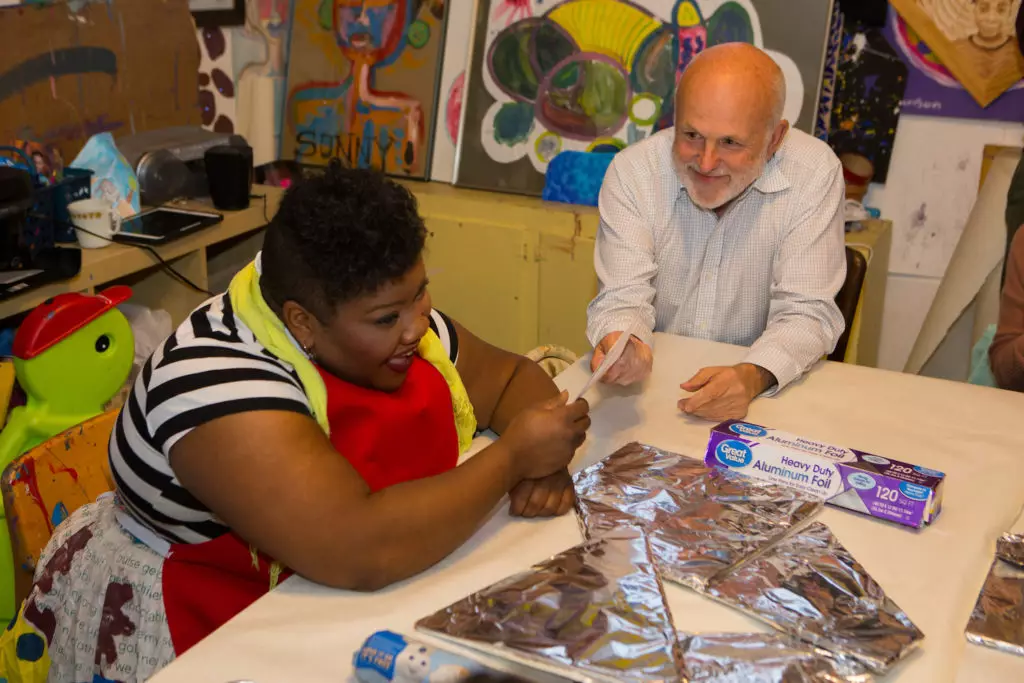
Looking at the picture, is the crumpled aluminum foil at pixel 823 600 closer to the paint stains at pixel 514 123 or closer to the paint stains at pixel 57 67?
the paint stains at pixel 514 123

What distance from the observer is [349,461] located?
1206 millimetres

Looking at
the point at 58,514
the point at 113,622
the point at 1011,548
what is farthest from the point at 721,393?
the point at 58,514

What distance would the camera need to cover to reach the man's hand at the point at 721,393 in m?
1.50

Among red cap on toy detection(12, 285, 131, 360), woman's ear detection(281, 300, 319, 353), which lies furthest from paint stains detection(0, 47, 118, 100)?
woman's ear detection(281, 300, 319, 353)

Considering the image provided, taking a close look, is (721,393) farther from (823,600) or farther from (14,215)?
(14,215)

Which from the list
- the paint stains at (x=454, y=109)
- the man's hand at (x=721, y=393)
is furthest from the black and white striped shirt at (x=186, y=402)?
the paint stains at (x=454, y=109)

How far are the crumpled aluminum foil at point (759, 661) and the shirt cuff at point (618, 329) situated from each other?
31.9 inches

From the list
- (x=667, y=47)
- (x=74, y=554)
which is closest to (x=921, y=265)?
(x=667, y=47)

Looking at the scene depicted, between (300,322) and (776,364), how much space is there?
0.83m

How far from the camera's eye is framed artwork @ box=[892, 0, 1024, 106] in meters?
2.60

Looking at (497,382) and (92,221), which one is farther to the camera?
(92,221)

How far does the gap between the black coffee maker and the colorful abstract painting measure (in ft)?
7.26

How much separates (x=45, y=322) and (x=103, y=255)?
499 mm

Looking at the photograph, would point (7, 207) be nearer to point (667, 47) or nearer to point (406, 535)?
point (406, 535)
